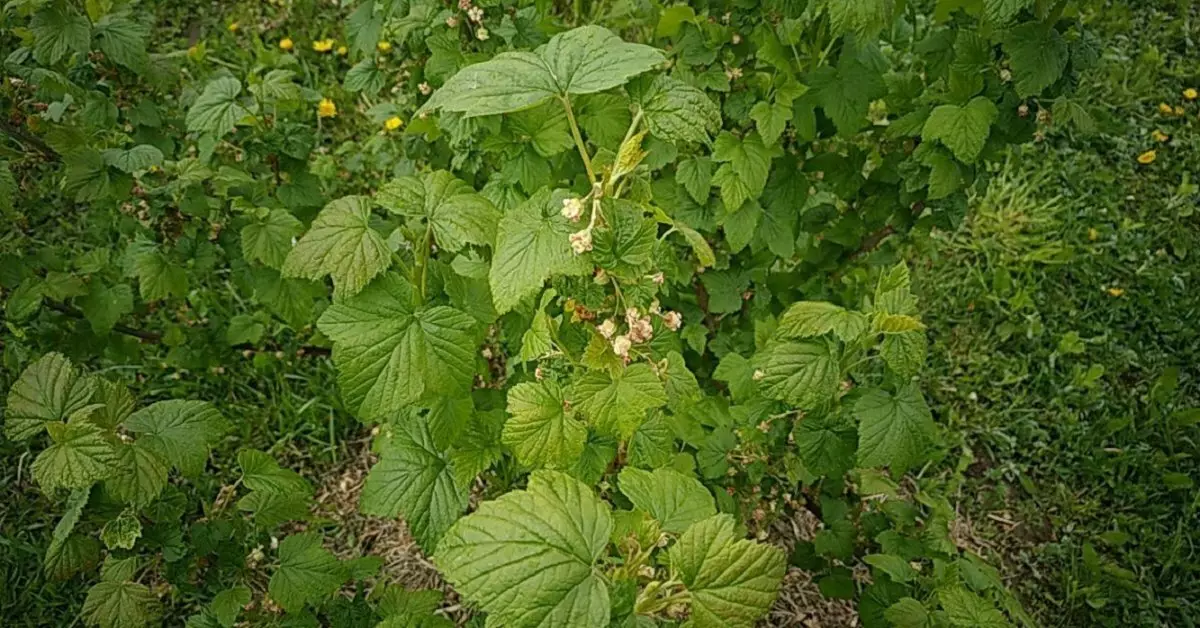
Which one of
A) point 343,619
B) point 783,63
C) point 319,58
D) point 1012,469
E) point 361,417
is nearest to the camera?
point 361,417

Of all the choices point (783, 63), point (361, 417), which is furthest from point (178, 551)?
point (783, 63)

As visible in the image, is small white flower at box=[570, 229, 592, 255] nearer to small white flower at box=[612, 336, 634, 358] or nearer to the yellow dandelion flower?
small white flower at box=[612, 336, 634, 358]

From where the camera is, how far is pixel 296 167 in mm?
2176

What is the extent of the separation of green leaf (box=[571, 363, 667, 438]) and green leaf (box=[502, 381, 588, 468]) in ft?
0.17

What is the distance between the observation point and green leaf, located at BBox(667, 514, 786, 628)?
0.98 metres

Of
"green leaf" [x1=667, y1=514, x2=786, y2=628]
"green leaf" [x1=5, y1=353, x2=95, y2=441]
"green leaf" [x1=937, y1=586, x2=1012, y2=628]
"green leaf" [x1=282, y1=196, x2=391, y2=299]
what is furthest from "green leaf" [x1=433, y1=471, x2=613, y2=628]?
"green leaf" [x1=937, y1=586, x2=1012, y2=628]

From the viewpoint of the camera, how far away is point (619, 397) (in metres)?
1.18

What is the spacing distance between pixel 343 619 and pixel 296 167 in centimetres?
115

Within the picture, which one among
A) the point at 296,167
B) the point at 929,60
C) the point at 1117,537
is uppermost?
the point at 929,60

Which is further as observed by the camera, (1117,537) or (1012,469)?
(1012,469)

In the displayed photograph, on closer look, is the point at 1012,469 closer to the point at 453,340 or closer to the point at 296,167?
the point at 453,340

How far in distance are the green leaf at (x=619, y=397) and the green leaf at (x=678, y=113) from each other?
1.11 ft

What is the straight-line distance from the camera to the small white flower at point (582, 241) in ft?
3.56

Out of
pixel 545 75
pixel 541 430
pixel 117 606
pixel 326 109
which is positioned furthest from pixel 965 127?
pixel 326 109
